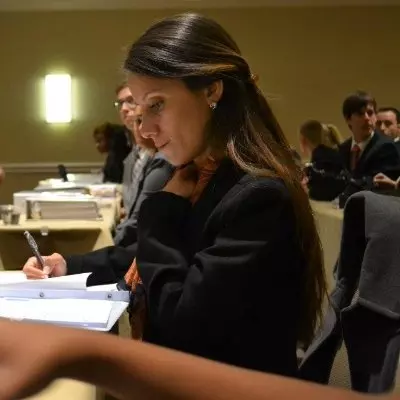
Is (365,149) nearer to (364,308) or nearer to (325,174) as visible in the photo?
(325,174)

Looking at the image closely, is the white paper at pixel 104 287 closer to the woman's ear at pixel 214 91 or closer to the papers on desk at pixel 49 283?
the papers on desk at pixel 49 283

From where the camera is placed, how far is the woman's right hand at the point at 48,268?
1.45m

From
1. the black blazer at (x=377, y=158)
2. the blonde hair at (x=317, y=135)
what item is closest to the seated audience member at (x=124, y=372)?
the black blazer at (x=377, y=158)

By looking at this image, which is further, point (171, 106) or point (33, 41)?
point (33, 41)

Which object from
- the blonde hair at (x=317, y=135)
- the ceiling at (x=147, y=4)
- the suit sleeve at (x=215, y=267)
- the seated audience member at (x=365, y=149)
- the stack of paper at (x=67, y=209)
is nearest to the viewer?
the suit sleeve at (x=215, y=267)

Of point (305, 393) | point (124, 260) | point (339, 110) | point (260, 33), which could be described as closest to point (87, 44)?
point (260, 33)

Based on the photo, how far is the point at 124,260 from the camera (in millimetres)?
1485

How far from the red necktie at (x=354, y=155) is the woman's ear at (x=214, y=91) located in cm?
362

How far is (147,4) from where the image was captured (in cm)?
726

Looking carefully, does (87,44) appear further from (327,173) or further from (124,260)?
(124,260)

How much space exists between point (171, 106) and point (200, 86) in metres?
0.05

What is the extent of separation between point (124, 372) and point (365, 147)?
4314 millimetres

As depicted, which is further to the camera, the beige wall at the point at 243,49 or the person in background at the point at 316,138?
the beige wall at the point at 243,49

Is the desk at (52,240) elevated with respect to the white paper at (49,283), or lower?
lower
